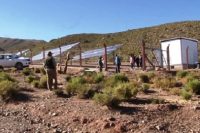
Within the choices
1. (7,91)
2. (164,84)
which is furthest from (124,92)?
(164,84)

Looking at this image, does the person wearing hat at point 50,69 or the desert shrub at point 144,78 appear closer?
the person wearing hat at point 50,69

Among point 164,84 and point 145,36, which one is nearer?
point 164,84

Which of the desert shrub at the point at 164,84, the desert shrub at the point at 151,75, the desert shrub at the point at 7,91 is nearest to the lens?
the desert shrub at the point at 7,91

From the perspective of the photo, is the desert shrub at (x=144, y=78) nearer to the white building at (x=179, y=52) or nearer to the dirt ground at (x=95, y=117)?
the dirt ground at (x=95, y=117)

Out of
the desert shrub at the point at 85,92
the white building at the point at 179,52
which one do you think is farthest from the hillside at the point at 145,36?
the desert shrub at the point at 85,92

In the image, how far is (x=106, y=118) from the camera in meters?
15.9

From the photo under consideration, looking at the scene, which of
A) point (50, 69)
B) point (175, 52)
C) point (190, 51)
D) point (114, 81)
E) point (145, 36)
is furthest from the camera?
point (145, 36)

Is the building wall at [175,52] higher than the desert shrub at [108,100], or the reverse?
the building wall at [175,52]

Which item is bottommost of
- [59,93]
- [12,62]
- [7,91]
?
[59,93]

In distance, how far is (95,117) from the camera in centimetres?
1633

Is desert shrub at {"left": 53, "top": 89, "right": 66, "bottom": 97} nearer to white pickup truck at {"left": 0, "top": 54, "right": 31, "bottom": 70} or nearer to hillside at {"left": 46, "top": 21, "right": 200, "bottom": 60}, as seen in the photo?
white pickup truck at {"left": 0, "top": 54, "right": 31, "bottom": 70}

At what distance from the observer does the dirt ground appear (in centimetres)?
1538

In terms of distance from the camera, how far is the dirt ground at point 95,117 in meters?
15.4

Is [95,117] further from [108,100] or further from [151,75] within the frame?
[151,75]
